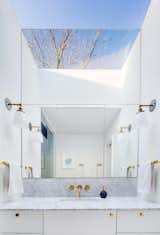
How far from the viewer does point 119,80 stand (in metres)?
2.28

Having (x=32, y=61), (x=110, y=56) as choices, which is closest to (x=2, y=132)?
(x=32, y=61)

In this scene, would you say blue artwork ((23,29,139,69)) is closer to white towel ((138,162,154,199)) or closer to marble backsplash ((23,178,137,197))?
white towel ((138,162,154,199))

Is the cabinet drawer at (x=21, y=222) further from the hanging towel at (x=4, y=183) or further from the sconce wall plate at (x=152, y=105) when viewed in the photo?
the sconce wall plate at (x=152, y=105)

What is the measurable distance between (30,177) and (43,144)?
1.28 ft

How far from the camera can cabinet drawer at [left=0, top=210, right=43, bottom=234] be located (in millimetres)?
1535

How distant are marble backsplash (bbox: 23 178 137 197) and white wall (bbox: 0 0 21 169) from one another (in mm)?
321

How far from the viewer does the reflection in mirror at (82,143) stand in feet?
6.92

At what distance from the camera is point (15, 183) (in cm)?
182

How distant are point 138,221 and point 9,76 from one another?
1.84 m

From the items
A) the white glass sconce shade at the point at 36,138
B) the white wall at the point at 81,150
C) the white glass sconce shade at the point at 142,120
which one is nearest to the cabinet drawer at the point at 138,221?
the white wall at the point at 81,150

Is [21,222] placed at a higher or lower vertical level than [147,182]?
lower

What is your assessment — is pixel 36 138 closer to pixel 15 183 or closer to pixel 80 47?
pixel 15 183

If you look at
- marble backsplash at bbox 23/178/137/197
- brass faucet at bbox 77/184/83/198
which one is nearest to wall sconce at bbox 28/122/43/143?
marble backsplash at bbox 23/178/137/197

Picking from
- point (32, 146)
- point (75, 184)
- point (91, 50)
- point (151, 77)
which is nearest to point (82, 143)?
point (75, 184)
